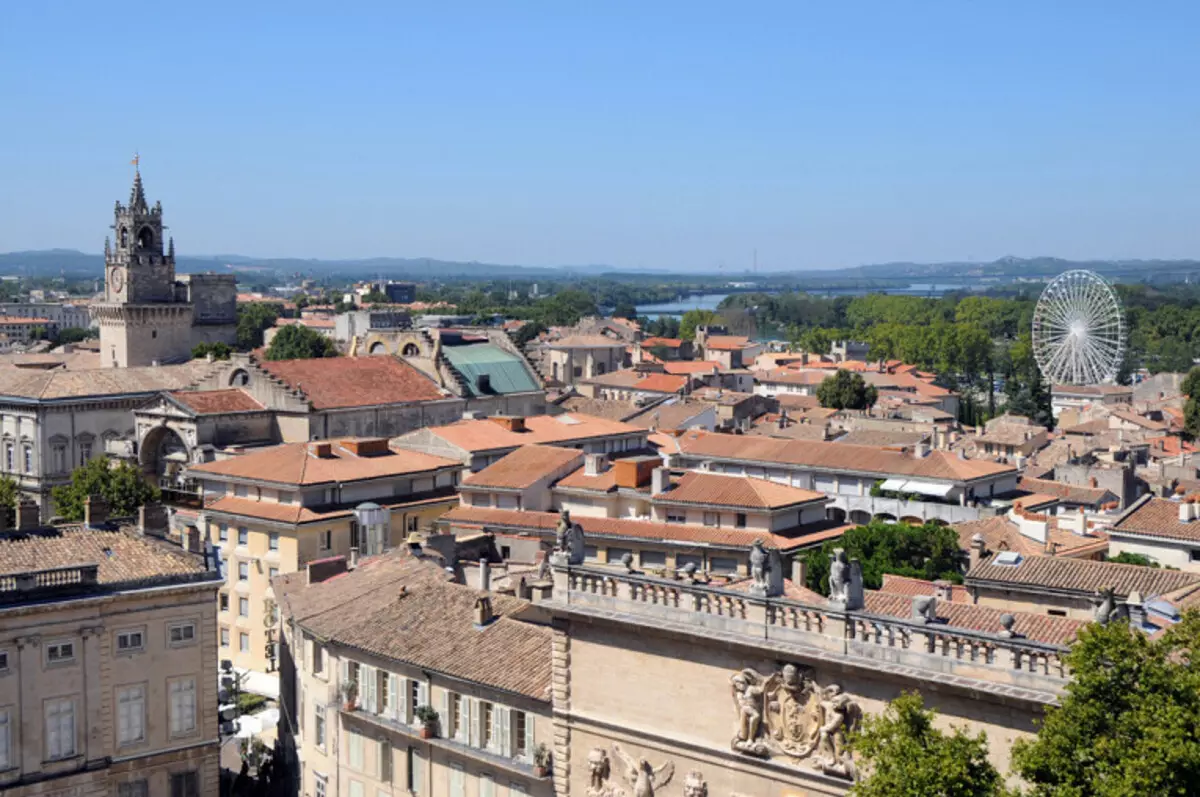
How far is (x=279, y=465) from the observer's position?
203ft

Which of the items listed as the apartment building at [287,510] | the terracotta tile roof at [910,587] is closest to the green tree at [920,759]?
the terracotta tile roof at [910,587]

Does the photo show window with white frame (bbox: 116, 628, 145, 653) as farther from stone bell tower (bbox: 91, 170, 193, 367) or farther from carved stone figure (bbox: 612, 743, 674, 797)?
stone bell tower (bbox: 91, 170, 193, 367)

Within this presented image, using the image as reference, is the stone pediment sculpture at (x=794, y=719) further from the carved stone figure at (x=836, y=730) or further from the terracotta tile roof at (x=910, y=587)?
the terracotta tile roof at (x=910, y=587)

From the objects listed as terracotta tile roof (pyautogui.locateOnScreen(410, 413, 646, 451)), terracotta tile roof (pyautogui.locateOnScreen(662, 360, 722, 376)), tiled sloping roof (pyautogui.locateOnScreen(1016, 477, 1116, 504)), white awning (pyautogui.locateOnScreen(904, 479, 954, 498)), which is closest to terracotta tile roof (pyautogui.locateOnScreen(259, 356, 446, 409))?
terracotta tile roof (pyautogui.locateOnScreen(410, 413, 646, 451))

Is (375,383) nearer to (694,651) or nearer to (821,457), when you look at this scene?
(821,457)

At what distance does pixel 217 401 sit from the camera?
78438 mm

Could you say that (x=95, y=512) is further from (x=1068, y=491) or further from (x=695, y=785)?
(x=1068, y=491)

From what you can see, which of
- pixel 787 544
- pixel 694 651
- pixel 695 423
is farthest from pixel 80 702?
pixel 695 423

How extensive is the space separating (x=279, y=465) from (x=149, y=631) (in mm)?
25783

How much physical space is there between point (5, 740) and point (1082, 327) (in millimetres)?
113371

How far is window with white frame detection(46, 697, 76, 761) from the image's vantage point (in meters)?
34.3

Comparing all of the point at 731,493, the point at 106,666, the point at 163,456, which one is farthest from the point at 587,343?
the point at 106,666

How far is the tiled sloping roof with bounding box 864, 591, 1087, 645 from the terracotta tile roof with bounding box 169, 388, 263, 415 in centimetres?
5172

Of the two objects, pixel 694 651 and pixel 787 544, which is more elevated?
pixel 694 651
